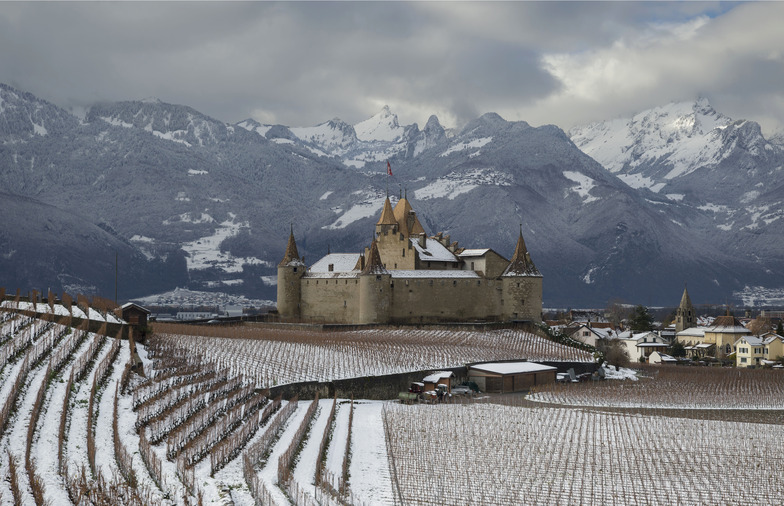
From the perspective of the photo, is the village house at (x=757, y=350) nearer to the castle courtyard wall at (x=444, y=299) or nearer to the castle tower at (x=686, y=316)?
the castle courtyard wall at (x=444, y=299)

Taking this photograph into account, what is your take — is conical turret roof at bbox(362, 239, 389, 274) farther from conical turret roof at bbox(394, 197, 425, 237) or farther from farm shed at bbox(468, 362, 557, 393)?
farm shed at bbox(468, 362, 557, 393)

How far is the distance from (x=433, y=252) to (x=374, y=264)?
41.6 ft

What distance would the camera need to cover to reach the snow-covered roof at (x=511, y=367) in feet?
229

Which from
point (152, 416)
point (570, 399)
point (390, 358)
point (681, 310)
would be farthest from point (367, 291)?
point (681, 310)

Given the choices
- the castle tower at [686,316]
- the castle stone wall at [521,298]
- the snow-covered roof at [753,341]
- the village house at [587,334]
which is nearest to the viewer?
the castle stone wall at [521,298]

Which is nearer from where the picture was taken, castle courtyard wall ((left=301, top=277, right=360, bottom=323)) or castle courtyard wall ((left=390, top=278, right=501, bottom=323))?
castle courtyard wall ((left=390, top=278, right=501, bottom=323))

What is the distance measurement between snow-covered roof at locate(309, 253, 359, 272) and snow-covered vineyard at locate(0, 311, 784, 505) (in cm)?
4408

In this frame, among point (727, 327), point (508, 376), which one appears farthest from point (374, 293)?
point (727, 327)

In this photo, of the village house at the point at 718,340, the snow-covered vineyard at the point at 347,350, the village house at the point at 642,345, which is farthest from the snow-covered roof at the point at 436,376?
the village house at the point at 718,340

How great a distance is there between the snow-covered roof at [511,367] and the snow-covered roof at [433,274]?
2523cm

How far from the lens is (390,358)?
233ft

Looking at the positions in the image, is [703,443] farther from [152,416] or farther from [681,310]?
[681,310]

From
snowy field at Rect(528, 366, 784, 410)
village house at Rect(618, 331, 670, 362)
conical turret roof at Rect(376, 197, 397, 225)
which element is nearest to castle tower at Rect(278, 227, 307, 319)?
conical turret roof at Rect(376, 197, 397, 225)

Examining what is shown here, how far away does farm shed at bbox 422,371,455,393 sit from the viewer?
65.1m
